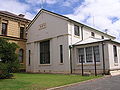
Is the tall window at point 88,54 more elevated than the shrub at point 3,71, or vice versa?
the tall window at point 88,54

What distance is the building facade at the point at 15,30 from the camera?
27.5m

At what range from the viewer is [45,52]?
25.9 m

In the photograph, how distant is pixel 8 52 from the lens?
616 inches

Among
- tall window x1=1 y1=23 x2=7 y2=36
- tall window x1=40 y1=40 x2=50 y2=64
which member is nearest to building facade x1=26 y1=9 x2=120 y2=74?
tall window x1=40 y1=40 x2=50 y2=64

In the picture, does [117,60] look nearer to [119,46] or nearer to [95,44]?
[119,46]

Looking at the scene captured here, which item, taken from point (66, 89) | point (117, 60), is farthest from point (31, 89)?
point (117, 60)

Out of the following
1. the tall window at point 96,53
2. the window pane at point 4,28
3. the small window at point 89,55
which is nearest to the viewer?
the tall window at point 96,53

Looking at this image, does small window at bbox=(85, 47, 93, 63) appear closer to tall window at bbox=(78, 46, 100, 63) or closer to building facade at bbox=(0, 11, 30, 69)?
tall window at bbox=(78, 46, 100, 63)

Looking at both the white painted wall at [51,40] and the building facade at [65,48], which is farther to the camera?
the white painted wall at [51,40]

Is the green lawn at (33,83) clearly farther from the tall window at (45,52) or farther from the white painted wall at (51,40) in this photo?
the tall window at (45,52)

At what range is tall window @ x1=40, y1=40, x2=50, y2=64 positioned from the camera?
25.3m

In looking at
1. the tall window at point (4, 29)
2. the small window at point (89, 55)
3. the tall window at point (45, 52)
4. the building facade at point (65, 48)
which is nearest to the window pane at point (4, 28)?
the tall window at point (4, 29)

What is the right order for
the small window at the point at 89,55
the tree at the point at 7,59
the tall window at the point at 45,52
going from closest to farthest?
the tree at the point at 7,59
the small window at the point at 89,55
the tall window at the point at 45,52

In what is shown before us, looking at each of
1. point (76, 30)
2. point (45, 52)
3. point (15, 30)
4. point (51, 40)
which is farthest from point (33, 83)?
point (15, 30)
